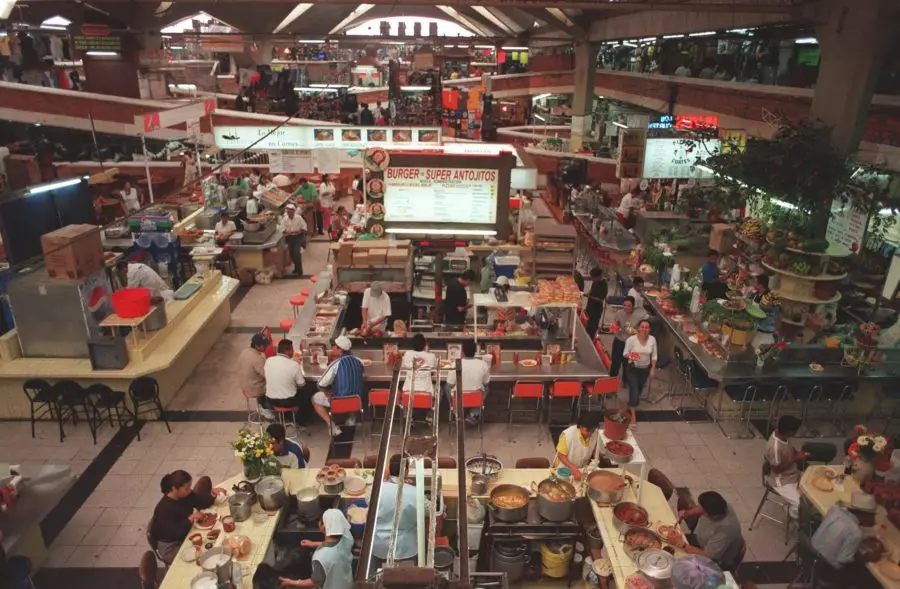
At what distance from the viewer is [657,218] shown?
13.9 meters

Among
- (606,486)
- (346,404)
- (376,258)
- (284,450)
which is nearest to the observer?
(606,486)

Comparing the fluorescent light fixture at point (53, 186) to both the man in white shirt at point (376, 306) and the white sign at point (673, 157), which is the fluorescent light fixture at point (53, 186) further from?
the white sign at point (673, 157)

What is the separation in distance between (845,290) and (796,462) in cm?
601

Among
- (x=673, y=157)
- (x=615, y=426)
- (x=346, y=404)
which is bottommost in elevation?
(x=346, y=404)

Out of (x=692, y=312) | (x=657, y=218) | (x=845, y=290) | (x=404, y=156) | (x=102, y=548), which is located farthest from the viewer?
(x=657, y=218)

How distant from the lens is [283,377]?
7.68 metres

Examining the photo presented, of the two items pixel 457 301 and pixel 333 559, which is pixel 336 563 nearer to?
pixel 333 559

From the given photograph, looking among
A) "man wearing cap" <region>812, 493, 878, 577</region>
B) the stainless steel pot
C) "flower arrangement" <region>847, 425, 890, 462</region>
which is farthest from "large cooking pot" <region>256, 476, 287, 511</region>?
"flower arrangement" <region>847, 425, 890, 462</region>

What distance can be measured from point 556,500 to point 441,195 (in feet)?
13.7

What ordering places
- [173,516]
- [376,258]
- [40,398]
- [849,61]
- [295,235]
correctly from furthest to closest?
[295,235] < [376,258] < [849,61] < [40,398] < [173,516]

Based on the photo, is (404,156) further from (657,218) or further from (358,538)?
(657,218)

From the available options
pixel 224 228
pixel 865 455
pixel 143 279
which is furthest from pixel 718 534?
pixel 224 228

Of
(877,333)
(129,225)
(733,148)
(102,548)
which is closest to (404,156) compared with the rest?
(102,548)

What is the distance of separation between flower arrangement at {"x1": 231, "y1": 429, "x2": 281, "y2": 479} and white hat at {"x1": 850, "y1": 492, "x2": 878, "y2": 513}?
16.9 feet
